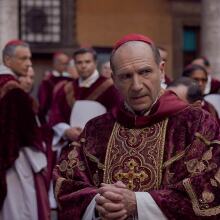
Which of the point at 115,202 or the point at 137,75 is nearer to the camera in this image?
the point at 115,202

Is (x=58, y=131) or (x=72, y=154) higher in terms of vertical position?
(x=72, y=154)

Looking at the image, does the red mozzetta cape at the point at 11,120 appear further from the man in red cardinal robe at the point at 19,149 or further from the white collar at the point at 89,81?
the white collar at the point at 89,81

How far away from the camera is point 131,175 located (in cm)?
397

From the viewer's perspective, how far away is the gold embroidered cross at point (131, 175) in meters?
3.96

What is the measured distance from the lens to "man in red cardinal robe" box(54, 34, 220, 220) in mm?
3811

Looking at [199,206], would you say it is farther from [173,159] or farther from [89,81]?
[89,81]

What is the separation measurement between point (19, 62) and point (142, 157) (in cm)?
340

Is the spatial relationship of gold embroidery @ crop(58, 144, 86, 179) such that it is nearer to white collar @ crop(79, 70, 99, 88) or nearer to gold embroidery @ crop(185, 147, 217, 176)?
gold embroidery @ crop(185, 147, 217, 176)

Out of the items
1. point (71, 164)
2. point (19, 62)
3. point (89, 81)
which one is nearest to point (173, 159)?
point (71, 164)

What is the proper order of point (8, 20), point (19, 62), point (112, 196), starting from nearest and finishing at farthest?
point (112, 196) < point (19, 62) < point (8, 20)

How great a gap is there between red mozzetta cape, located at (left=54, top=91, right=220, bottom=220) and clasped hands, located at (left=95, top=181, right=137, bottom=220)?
0.39 feet

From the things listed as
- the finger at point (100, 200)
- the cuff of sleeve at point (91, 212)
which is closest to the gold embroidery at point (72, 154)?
the cuff of sleeve at point (91, 212)

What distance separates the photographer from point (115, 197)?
147 inches

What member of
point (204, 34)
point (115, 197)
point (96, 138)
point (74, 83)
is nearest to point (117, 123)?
point (96, 138)
